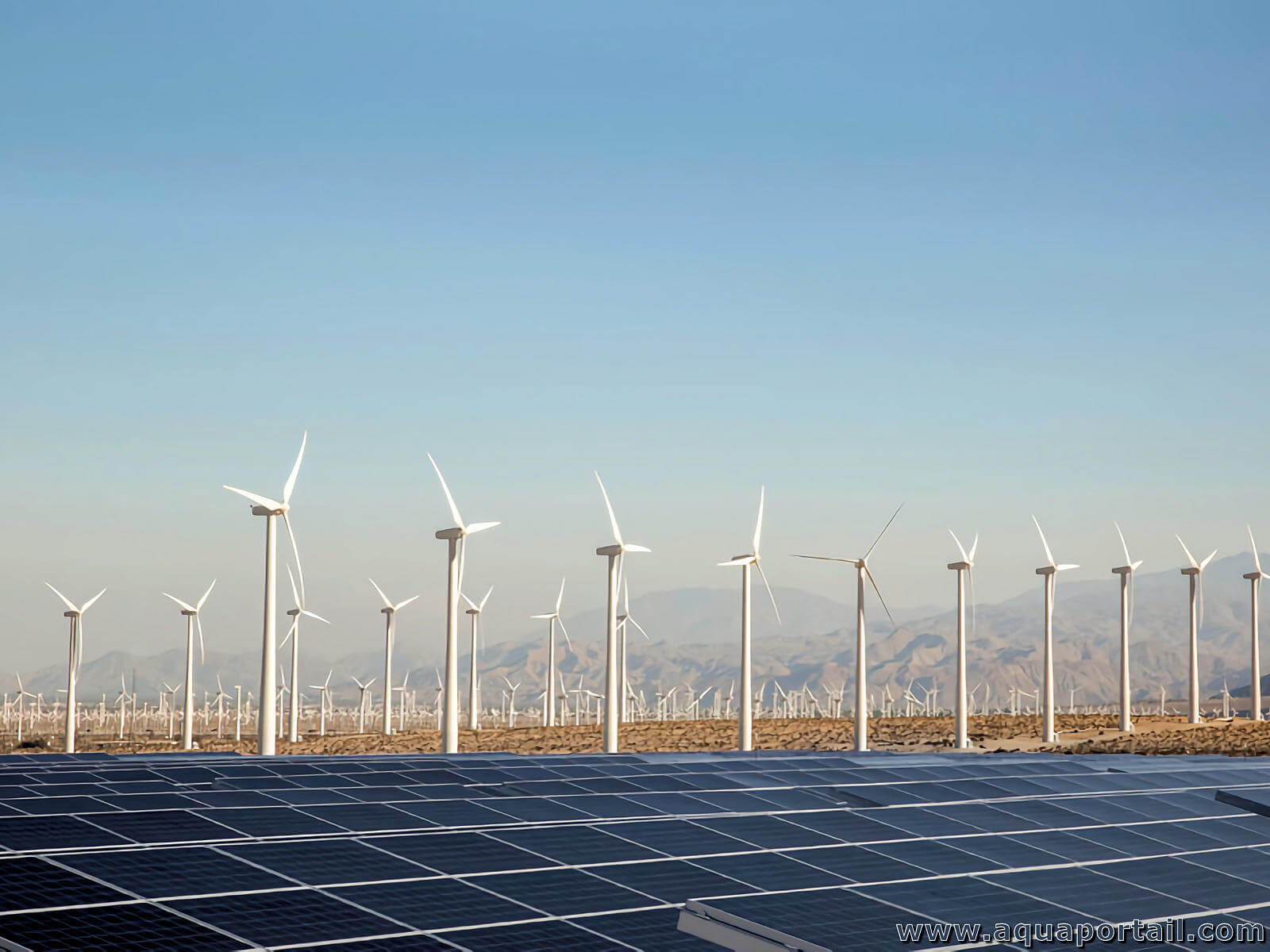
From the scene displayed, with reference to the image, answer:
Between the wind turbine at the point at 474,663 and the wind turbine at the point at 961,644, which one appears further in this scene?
the wind turbine at the point at 474,663

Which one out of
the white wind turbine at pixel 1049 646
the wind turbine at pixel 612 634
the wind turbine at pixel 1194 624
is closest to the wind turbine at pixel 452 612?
the wind turbine at pixel 612 634

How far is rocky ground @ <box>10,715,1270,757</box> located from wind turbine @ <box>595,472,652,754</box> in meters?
20.1

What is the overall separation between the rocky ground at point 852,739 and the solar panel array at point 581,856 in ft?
187

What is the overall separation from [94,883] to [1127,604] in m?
92.8

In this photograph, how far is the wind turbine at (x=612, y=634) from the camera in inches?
2660

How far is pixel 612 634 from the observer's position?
69375 mm

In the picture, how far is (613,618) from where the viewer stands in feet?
246

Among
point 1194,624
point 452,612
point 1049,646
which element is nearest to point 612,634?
point 452,612

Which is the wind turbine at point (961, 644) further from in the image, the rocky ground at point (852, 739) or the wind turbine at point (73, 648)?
the wind turbine at point (73, 648)

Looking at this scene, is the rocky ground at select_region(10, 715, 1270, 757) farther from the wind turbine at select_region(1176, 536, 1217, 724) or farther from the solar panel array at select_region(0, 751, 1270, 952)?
the solar panel array at select_region(0, 751, 1270, 952)

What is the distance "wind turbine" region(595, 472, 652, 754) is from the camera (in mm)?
67562

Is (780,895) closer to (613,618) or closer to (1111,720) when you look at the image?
(613,618)

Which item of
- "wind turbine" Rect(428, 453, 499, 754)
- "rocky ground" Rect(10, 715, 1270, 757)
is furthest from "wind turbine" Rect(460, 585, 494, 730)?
"wind turbine" Rect(428, 453, 499, 754)

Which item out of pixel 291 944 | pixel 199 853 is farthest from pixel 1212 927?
pixel 199 853
